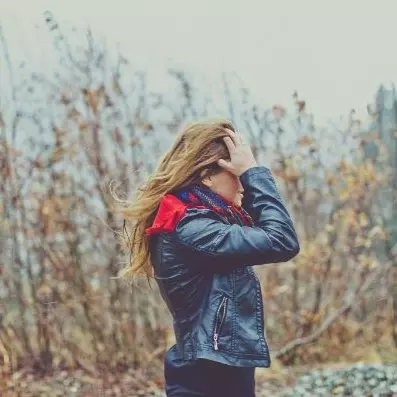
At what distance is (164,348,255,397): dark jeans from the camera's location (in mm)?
Answer: 2215

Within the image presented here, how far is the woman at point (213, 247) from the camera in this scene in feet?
7.01

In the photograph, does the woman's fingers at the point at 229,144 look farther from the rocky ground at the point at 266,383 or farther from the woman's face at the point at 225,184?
the rocky ground at the point at 266,383

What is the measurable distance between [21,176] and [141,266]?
3179mm

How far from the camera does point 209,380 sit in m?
2.22

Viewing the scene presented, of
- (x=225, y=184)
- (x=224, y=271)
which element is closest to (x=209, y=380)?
(x=224, y=271)

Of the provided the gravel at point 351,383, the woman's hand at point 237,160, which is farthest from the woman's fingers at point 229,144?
the gravel at point 351,383

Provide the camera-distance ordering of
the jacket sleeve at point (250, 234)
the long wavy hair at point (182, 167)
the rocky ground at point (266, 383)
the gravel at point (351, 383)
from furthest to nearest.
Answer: the rocky ground at point (266, 383), the gravel at point (351, 383), the long wavy hair at point (182, 167), the jacket sleeve at point (250, 234)

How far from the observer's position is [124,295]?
5.64 meters

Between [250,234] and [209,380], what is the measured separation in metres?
0.44

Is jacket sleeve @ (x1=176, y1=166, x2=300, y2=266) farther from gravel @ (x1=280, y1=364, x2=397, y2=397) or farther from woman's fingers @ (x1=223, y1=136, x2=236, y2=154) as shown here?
gravel @ (x1=280, y1=364, x2=397, y2=397)

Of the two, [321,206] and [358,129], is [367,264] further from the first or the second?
[358,129]

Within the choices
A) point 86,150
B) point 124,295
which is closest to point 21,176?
point 86,150

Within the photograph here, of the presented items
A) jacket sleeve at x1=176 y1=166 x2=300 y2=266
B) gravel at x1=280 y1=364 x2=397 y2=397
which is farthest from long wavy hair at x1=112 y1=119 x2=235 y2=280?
gravel at x1=280 y1=364 x2=397 y2=397

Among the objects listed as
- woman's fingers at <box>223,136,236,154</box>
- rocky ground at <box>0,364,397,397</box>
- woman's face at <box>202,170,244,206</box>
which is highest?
woman's fingers at <box>223,136,236,154</box>
